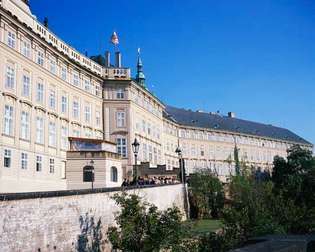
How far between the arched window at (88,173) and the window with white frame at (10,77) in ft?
34.6

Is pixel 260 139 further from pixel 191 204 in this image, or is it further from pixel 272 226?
pixel 272 226

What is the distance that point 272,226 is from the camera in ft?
96.6

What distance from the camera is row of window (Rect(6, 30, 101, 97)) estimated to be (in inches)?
1382

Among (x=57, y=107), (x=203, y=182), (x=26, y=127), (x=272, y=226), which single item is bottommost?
(x=272, y=226)

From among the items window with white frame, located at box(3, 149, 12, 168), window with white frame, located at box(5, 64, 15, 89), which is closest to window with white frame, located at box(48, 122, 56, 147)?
window with white frame, located at box(3, 149, 12, 168)

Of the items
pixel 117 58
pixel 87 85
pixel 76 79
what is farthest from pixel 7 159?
pixel 117 58

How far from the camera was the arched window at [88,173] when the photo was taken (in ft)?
132

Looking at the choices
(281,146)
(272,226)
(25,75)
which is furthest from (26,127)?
(281,146)

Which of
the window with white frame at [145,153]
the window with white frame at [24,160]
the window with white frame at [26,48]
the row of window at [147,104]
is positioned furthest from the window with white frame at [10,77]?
the window with white frame at [145,153]

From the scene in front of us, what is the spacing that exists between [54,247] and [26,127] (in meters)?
19.7

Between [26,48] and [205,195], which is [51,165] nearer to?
[26,48]

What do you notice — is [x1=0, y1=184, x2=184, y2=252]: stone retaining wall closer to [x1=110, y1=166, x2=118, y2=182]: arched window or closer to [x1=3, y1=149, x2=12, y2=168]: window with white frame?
[x1=3, y1=149, x2=12, y2=168]: window with white frame

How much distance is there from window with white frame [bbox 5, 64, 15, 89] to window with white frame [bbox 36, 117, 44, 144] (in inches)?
184

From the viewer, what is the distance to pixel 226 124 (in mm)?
105125
